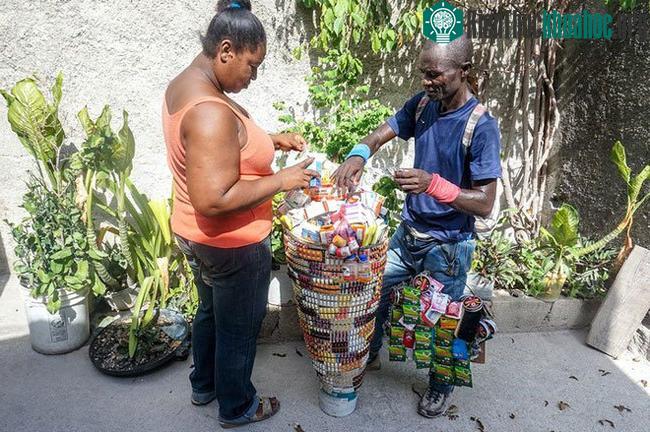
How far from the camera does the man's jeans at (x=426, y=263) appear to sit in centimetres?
261

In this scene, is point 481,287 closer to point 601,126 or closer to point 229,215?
point 601,126

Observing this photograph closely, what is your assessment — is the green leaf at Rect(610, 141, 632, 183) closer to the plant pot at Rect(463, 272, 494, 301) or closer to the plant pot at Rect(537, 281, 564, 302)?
the plant pot at Rect(537, 281, 564, 302)

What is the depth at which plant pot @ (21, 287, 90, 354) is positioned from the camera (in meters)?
3.16

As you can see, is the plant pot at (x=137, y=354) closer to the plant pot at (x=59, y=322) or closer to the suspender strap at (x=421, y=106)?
the plant pot at (x=59, y=322)

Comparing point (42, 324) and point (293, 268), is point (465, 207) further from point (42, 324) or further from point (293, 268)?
point (42, 324)

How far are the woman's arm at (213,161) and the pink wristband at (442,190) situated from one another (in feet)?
2.73

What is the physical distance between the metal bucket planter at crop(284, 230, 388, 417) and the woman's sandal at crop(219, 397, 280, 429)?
0.31 meters

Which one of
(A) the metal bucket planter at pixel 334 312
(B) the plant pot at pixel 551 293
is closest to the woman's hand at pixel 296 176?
(A) the metal bucket planter at pixel 334 312

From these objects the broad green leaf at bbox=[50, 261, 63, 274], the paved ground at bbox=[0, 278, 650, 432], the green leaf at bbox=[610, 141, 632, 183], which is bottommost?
the paved ground at bbox=[0, 278, 650, 432]

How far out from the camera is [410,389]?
3.10 meters

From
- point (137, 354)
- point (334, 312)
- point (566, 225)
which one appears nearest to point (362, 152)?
point (334, 312)

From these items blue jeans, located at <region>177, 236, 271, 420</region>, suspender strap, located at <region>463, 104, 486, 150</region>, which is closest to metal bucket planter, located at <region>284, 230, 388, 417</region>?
blue jeans, located at <region>177, 236, 271, 420</region>

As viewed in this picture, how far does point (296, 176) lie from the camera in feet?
7.31

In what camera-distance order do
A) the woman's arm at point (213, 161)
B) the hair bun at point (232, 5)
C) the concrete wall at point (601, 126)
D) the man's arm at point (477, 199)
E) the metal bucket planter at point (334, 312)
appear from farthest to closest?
the concrete wall at point (601, 126)
the metal bucket planter at point (334, 312)
the man's arm at point (477, 199)
the hair bun at point (232, 5)
the woman's arm at point (213, 161)
